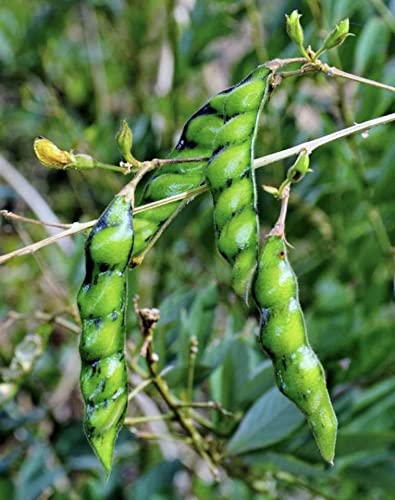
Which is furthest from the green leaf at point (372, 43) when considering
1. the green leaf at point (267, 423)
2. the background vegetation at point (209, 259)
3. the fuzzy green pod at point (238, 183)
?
the fuzzy green pod at point (238, 183)

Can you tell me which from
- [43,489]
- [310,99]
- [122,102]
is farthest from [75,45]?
[43,489]

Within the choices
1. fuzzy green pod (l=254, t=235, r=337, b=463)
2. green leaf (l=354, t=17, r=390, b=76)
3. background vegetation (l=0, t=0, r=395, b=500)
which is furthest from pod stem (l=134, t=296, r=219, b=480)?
green leaf (l=354, t=17, r=390, b=76)

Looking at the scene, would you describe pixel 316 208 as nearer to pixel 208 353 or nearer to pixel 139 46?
pixel 208 353

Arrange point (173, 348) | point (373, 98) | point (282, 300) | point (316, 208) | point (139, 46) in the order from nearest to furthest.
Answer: point (282, 300), point (173, 348), point (373, 98), point (316, 208), point (139, 46)

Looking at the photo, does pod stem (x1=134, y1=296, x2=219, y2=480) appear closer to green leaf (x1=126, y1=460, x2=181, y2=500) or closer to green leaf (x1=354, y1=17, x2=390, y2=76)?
green leaf (x1=126, y1=460, x2=181, y2=500)

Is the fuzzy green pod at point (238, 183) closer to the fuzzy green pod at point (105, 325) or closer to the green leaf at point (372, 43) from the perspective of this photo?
the fuzzy green pod at point (105, 325)
